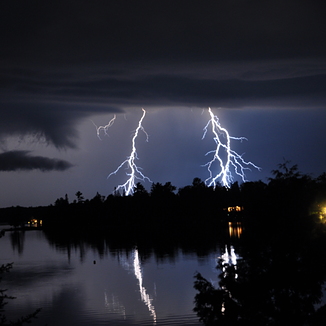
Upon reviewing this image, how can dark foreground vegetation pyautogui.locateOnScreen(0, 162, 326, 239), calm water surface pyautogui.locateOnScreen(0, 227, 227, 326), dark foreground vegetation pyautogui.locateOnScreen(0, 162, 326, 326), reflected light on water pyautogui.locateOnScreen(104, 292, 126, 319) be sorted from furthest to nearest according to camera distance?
1. dark foreground vegetation pyautogui.locateOnScreen(0, 162, 326, 239)
2. reflected light on water pyautogui.locateOnScreen(104, 292, 126, 319)
3. calm water surface pyautogui.locateOnScreen(0, 227, 227, 326)
4. dark foreground vegetation pyautogui.locateOnScreen(0, 162, 326, 326)

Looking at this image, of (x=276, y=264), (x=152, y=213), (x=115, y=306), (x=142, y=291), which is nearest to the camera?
(x=276, y=264)

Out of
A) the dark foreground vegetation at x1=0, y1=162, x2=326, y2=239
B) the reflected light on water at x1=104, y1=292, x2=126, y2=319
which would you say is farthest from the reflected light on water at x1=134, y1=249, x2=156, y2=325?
the dark foreground vegetation at x1=0, y1=162, x2=326, y2=239

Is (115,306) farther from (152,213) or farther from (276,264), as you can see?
(152,213)

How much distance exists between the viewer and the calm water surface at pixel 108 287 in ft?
103

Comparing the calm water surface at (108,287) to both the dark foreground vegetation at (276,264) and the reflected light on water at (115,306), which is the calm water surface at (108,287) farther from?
the dark foreground vegetation at (276,264)

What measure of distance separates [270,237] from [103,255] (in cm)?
5694

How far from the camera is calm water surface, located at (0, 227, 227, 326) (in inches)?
1233

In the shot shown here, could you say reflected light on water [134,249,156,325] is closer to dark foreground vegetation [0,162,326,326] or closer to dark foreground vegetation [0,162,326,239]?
dark foreground vegetation [0,162,326,326]

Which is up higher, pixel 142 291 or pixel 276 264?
pixel 276 264

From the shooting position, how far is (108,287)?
142ft

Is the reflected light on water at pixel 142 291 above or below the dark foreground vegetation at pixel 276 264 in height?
below

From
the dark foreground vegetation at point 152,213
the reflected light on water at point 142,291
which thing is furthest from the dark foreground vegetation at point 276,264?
the dark foreground vegetation at point 152,213

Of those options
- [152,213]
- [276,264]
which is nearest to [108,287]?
[276,264]

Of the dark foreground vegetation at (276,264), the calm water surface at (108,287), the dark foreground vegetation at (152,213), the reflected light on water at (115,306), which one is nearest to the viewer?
the dark foreground vegetation at (276,264)
